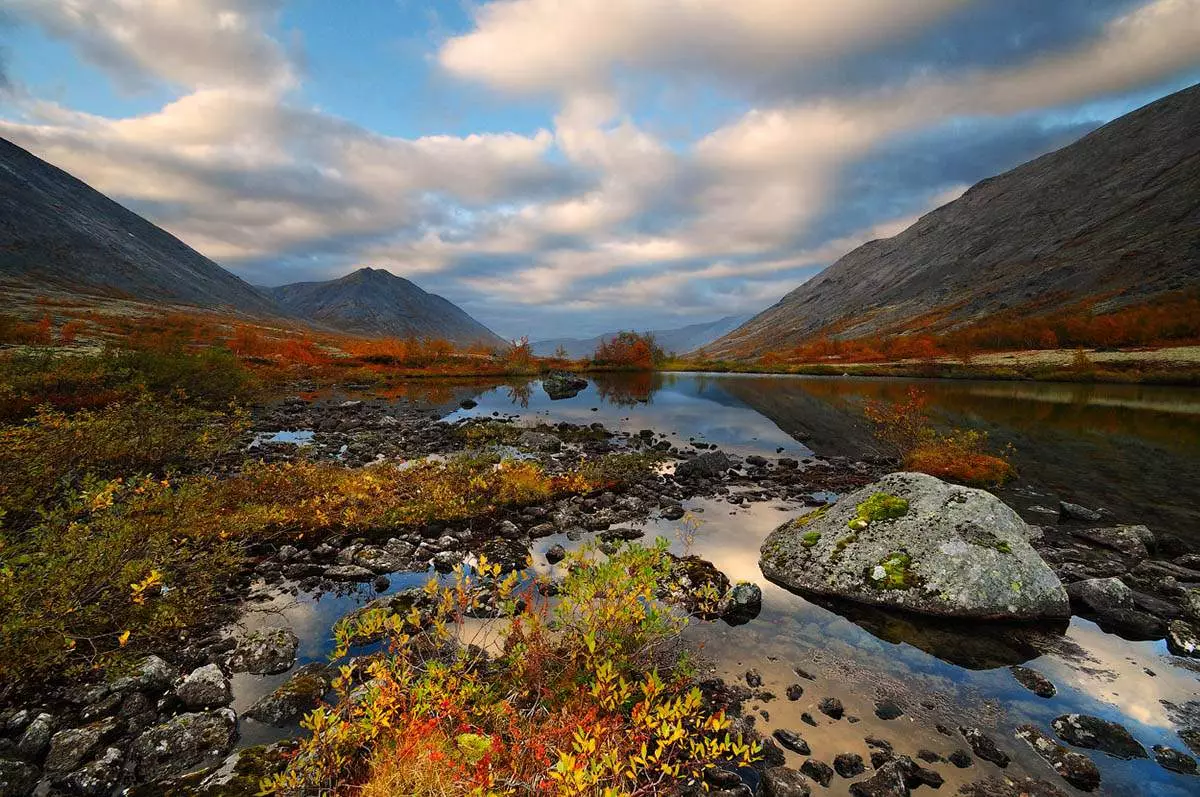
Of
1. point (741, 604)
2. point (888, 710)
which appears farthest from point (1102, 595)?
point (741, 604)

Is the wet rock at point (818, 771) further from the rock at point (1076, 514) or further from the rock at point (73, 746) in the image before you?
the rock at point (1076, 514)

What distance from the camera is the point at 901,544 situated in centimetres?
1133

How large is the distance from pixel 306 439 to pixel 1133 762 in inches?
1334

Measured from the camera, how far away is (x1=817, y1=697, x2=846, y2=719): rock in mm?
7324

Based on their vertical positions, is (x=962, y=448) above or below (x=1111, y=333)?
below

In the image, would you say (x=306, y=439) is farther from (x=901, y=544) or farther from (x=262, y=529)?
(x=901, y=544)

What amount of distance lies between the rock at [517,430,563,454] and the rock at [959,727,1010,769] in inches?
859

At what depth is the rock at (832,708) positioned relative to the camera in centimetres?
732

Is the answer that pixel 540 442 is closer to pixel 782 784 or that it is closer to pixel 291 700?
pixel 291 700

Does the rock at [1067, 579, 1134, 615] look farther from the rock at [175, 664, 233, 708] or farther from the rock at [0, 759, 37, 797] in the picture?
the rock at [0, 759, 37, 797]

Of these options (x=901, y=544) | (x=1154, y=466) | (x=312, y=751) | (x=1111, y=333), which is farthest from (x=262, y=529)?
(x=1111, y=333)

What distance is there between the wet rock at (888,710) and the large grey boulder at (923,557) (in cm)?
338

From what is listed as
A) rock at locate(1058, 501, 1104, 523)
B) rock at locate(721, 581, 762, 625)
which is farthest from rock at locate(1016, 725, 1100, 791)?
rock at locate(1058, 501, 1104, 523)

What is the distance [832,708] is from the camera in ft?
24.2
